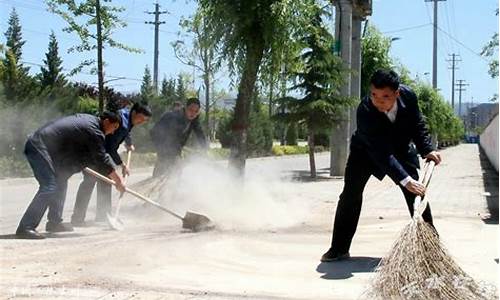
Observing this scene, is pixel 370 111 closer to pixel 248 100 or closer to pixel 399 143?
pixel 399 143

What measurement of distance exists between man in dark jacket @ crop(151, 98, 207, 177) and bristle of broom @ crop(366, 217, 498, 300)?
5718 mm

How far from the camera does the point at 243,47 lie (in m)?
10.4

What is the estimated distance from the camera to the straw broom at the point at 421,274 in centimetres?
458

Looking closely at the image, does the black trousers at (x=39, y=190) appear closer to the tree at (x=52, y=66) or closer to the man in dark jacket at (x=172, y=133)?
the man in dark jacket at (x=172, y=133)

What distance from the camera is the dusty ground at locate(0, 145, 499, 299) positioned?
5163mm

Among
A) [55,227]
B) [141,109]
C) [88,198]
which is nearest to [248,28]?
[141,109]

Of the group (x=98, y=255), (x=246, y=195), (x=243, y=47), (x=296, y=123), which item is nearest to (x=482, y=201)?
(x=246, y=195)

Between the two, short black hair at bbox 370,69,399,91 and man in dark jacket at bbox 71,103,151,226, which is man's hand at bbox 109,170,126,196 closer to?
man in dark jacket at bbox 71,103,151,226

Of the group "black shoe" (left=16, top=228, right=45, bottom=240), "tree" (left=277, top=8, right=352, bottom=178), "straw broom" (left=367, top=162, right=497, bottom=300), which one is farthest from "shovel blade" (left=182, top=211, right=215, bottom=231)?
"tree" (left=277, top=8, right=352, bottom=178)

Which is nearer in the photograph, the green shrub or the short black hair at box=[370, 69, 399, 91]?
the short black hair at box=[370, 69, 399, 91]

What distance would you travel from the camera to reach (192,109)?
10078 millimetres

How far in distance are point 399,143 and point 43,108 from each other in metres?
15.8

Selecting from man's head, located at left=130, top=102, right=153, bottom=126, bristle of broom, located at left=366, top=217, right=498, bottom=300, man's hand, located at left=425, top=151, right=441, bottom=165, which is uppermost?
man's head, located at left=130, top=102, right=153, bottom=126

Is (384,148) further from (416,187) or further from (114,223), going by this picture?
(114,223)
